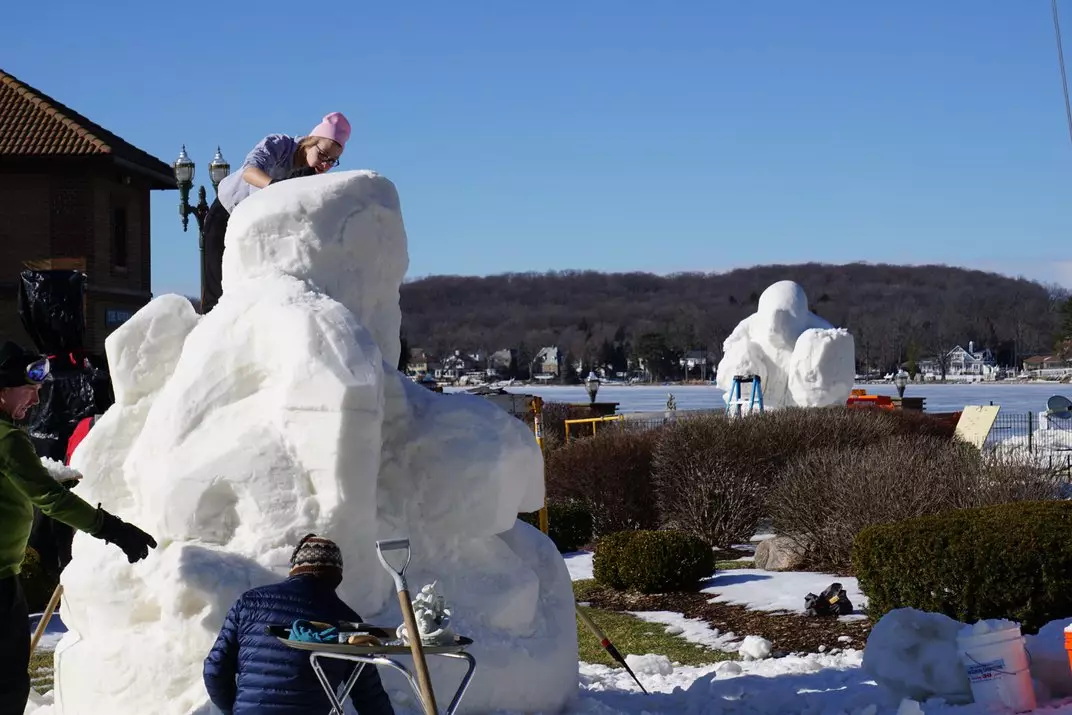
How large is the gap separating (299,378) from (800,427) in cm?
1410

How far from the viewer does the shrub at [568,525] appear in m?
17.4

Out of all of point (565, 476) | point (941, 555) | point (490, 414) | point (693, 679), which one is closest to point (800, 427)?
point (565, 476)

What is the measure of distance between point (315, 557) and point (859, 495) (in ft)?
33.4

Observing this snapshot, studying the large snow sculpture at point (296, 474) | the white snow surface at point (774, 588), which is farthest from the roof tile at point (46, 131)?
the large snow sculpture at point (296, 474)

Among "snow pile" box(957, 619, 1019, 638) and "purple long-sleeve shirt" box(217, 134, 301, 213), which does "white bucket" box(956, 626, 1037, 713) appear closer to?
"snow pile" box(957, 619, 1019, 638)

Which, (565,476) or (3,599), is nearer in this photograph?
(3,599)

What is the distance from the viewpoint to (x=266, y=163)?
7.63 meters

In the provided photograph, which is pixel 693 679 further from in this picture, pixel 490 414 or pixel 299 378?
pixel 299 378

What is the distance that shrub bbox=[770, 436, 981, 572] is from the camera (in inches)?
537

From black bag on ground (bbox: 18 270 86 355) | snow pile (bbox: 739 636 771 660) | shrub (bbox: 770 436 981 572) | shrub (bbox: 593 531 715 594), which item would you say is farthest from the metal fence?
black bag on ground (bbox: 18 270 86 355)

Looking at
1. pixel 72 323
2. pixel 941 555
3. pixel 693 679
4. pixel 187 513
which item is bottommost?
pixel 693 679

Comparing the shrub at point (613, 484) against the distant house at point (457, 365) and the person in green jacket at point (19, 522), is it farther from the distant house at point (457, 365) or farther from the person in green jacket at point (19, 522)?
the distant house at point (457, 365)

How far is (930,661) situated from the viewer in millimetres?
7141

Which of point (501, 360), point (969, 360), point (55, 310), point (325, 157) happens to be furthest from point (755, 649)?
point (501, 360)
